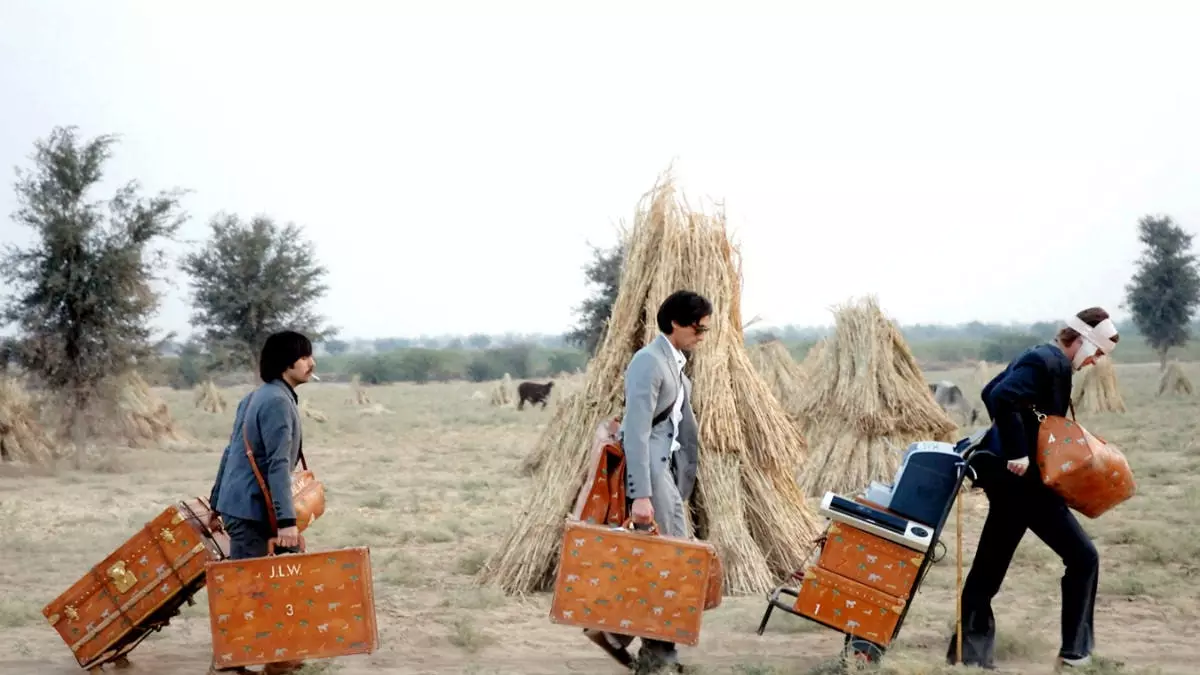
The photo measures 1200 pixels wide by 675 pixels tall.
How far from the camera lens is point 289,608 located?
4551 millimetres

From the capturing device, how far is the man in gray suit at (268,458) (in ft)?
15.4

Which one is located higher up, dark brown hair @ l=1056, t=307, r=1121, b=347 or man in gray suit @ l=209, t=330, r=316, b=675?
dark brown hair @ l=1056, t=307, r=1121, b=347

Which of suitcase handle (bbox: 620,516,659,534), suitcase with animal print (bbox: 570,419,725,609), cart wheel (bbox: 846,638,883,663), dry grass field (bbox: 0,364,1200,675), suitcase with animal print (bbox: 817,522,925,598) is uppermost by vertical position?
suitcase with animal print (bbox: 570,419,725,609)

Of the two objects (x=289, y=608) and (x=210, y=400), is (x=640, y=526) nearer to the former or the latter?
(x=289, y=608)

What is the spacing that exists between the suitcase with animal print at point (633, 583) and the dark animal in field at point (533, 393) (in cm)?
2541

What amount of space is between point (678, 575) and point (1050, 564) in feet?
15.5

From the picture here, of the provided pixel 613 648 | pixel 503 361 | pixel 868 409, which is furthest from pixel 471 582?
pixel 503 361

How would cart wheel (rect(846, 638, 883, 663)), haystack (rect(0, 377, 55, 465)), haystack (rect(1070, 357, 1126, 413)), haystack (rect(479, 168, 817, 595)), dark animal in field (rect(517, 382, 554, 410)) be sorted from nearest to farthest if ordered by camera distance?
cart wheel (rect(846, 638, 883, 663)), haystack (rect(479, 168, 817, 595)), haystack (rect(0, 377, 55, 465)), haystack (rect(1070, 357, 1126, 413)), dark animal in field (rect(517, 382, 554, 410))

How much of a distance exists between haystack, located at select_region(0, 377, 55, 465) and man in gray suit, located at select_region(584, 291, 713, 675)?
13131 mm

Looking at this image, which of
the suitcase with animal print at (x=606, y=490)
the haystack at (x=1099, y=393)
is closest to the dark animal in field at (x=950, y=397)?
the haystack at (x=1099, y=393)

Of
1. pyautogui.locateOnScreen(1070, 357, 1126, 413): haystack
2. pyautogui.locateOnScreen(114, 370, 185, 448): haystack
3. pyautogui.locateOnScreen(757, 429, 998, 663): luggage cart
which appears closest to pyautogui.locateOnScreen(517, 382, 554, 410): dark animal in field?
pyautogui.locateOnScreen(114, 370, 185, 448): haystack

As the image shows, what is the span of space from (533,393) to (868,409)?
19107 millimetres

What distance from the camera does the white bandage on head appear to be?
191 inches

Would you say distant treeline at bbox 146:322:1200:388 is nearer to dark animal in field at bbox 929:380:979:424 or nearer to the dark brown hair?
dark animal in field at bbox 929:380:979:424
